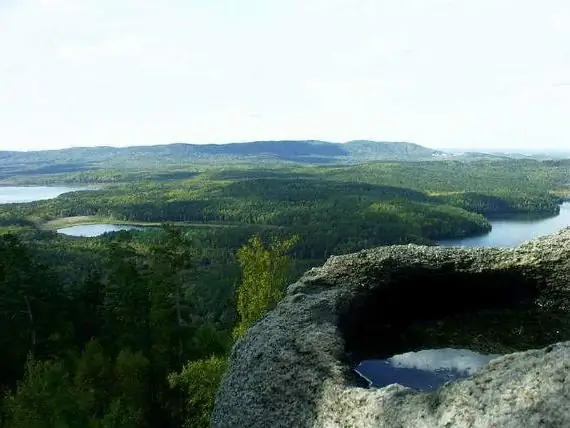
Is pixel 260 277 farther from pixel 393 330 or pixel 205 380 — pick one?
pixel 393 330

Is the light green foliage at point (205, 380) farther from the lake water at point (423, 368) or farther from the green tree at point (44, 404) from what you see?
the lake water at point (423, 368)

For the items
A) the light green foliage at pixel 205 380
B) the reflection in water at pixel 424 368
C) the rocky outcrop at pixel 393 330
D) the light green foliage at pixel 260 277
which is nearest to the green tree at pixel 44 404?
the light green foliage at pixel 205 380

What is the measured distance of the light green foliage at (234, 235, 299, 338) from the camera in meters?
30.2

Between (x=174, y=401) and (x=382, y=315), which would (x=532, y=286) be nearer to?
(x=382, y=315)

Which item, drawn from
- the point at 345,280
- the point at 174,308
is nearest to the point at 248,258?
the point at 345,280

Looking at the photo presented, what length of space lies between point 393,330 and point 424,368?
300 cm

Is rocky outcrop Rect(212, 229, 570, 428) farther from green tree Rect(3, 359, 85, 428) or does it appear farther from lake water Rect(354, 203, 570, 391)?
green tree Rect(3, 359, 85, 428)

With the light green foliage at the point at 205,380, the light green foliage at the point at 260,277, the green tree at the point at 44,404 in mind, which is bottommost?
the green tree at the point at 44,404

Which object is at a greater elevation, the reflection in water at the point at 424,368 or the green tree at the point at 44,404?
the reflection in water at the point at 424,368

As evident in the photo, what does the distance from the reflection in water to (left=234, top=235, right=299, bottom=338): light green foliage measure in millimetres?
13624

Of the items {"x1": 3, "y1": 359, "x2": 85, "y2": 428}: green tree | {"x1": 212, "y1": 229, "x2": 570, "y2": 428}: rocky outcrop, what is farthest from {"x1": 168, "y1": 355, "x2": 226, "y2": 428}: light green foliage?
{"x1": 212, "y1": 229, "x2": 570, "y2": 428}: rocky outcrop

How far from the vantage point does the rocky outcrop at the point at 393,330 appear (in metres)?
12.0

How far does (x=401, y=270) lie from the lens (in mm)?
19406

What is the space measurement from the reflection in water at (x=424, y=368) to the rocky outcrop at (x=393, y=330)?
55 centimetres
